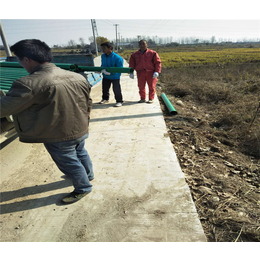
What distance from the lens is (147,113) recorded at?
13.9ft

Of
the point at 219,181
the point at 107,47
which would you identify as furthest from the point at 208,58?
the point at 219,181

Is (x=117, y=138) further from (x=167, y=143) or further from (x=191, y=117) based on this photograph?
(x=191, y=117)

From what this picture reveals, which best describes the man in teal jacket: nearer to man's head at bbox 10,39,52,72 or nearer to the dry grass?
the dry grass

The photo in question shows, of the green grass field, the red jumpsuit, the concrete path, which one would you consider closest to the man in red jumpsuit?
the red jumpsuit

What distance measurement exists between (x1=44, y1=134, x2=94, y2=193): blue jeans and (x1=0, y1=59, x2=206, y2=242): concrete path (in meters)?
0.23

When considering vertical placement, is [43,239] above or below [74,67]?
below

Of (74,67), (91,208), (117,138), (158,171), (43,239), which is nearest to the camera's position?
(43,239)

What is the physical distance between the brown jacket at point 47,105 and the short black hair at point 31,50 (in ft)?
0.25

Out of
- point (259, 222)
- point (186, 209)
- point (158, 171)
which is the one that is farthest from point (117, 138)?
point (259, 222)

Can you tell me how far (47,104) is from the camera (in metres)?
1.47

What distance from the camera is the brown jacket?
135cm

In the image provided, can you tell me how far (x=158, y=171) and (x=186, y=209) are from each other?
650mm

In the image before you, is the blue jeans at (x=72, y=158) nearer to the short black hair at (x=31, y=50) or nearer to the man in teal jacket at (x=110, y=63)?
the short black hair at (x=31, y=50)

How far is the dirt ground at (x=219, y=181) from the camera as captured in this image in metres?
1.63
